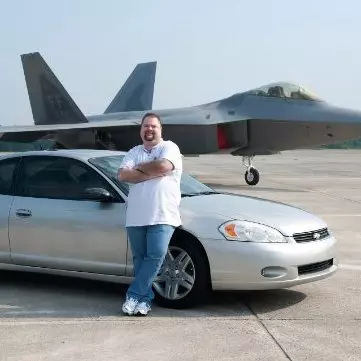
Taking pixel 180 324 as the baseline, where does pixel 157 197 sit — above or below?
above

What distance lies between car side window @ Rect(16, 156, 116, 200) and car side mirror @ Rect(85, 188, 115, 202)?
0.28ft

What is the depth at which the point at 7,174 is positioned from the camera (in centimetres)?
622

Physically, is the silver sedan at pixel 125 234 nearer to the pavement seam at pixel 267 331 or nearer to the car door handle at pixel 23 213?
the car door handle at pixel 23 213

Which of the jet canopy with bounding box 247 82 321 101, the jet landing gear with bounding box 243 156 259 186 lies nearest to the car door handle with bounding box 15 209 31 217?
the jet canopy with bounding box 247 82 321 101

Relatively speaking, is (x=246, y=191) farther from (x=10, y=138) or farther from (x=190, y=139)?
(x=10, y=138)

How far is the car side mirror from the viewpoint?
5454 mm

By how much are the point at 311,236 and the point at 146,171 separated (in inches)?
61.3

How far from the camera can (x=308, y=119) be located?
17.6 m

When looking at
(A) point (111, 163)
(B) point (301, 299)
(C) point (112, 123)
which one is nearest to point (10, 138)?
(C) point (112, 123)

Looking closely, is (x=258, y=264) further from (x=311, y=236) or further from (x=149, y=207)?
(x=149, y=207)

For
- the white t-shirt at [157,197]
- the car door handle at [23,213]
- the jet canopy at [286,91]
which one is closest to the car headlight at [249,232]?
the white t-shirt at [157,197]

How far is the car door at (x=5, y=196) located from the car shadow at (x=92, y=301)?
15.1 inches

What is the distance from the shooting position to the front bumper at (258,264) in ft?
16.3

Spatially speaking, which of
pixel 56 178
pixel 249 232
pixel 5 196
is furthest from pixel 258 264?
pixel 5 196
